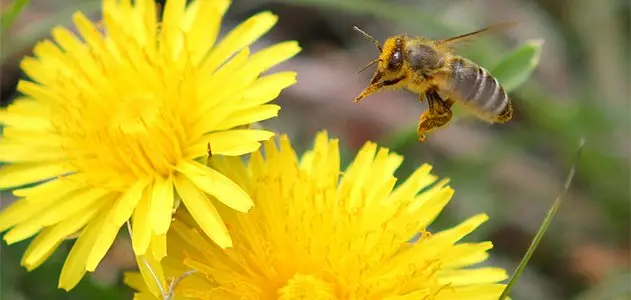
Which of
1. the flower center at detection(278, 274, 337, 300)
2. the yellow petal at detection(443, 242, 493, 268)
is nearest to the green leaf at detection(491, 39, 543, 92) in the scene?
the yellow petal at detection(443, 242, 493, 268)

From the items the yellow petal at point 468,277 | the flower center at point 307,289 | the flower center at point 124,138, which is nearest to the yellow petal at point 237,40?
the flower center at point 124,138

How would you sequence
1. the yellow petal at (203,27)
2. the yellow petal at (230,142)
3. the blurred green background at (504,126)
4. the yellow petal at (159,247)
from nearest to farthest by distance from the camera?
the yellow petal at (159,247) → the yellow petal at (230,142) → the yellow petal at (203,27) → the blurred green background at (504,126)

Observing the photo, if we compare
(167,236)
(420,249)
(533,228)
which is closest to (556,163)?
(533,228)

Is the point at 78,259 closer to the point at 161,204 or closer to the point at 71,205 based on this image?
the point at 71,205

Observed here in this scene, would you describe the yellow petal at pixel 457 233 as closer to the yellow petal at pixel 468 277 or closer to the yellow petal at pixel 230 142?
the yellow petal at pixel 468 277

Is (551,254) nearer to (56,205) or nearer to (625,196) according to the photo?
(625,196)
